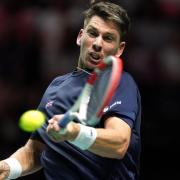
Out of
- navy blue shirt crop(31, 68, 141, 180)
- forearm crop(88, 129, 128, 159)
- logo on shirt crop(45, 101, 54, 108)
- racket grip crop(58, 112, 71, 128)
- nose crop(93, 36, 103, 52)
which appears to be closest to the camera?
racket grip crop(58, 112, 71, 128)

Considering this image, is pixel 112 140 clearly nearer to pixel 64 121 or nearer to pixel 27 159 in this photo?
pixel 64 121

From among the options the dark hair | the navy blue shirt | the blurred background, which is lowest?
the blurred background

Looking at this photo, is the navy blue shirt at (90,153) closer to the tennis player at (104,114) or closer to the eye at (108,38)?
the tennis player at (104,114)

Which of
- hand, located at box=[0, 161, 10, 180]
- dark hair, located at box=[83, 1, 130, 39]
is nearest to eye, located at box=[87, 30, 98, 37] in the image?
dark hair, located at box=[83, 1, 130, 39]

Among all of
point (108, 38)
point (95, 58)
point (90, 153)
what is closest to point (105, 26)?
point (108, 38)

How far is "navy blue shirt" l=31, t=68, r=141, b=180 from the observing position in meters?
4.46

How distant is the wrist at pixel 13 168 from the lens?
496 cm

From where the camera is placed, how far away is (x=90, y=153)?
460cm

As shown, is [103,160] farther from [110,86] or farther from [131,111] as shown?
[110,86]

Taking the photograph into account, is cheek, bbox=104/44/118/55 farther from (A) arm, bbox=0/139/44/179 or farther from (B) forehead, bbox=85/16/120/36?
(A) arm, bbox=0/139/44/179

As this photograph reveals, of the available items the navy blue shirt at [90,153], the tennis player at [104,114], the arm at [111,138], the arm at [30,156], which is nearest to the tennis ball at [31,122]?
the arm at [111,138]

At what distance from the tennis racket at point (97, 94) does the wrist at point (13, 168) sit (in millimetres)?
938

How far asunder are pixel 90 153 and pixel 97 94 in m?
0.68

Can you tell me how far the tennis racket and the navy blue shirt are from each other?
0.95ft
